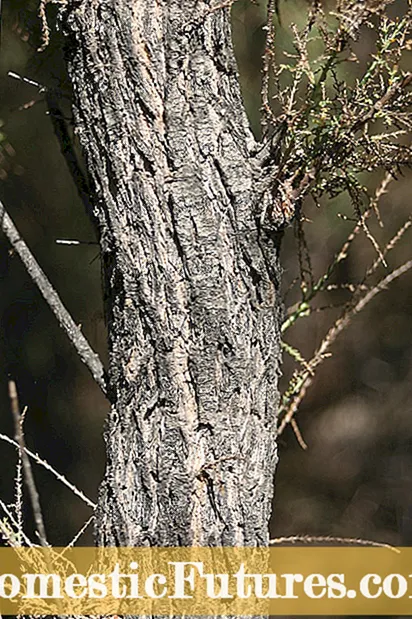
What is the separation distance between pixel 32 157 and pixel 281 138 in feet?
5.41

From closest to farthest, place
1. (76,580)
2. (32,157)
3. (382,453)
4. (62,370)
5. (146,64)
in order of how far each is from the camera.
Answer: (146,64) < (76,580) < (32,157) < (62,370) < (382,453)

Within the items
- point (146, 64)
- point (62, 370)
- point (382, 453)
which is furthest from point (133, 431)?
point (382, 453)

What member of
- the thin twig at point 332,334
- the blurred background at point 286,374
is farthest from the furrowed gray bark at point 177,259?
the blurred background at point 286,374

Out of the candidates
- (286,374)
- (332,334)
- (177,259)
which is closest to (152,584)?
(177,259)

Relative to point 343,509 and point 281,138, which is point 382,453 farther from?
point 281,138

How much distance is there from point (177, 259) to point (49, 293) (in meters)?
0.21

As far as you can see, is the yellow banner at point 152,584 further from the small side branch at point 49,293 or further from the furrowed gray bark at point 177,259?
the small side branch at point 49,293

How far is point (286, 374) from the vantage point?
2883 mm

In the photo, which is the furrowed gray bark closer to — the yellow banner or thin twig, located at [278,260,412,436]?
the yellow banner

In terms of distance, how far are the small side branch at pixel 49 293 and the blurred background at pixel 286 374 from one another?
1239 mm

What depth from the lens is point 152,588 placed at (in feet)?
3.15

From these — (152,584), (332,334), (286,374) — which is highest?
(286,374)

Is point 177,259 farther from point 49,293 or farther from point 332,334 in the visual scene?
point 332,334

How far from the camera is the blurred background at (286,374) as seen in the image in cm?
249
